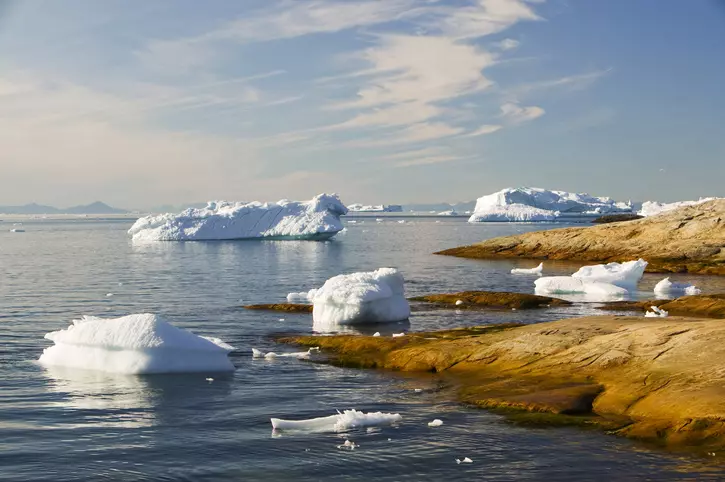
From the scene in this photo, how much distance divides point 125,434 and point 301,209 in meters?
73.1

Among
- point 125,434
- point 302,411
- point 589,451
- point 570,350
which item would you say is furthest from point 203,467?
point 570,350

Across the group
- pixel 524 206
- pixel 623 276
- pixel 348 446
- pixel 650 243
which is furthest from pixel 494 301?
pixel 524 206

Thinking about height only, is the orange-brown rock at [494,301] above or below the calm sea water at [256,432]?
above

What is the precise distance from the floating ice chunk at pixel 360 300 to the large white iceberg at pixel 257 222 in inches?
2284

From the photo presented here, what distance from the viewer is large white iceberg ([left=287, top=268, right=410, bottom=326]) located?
76.4 ft

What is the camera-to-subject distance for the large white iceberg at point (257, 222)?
271 ft

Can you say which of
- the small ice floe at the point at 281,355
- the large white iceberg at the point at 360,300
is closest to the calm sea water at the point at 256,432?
the small ice floe at the point at 281,355

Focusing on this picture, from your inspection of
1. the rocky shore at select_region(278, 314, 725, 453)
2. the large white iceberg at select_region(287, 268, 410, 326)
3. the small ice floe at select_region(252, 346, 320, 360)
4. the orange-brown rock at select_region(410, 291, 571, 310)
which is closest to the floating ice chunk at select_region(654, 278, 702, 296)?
the orange-brown rock at select_region(410, 291, 571, 310)

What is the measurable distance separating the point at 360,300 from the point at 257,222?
208 ft

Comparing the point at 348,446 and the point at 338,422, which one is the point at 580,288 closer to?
the point at 338,422

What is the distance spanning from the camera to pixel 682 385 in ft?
38.8

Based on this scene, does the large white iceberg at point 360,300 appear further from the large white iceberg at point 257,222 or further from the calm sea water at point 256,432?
the large white iceberg at point 257,222

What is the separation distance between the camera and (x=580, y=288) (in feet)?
109

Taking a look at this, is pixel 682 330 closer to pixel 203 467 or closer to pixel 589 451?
pixel 589 451
